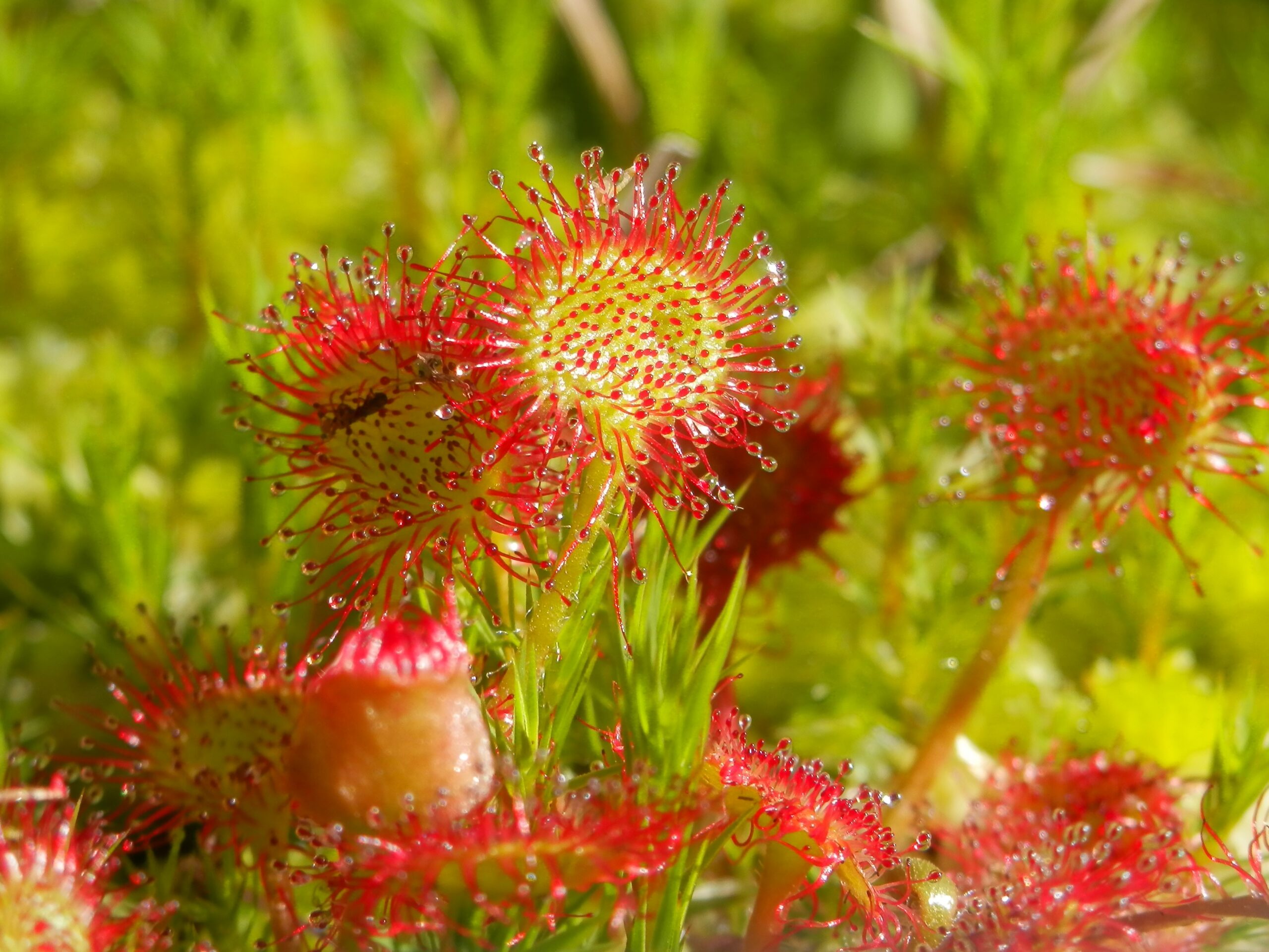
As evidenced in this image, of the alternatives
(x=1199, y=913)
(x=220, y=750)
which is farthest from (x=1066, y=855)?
(x=220, y=750)

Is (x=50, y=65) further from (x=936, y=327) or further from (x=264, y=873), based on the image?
(x=264, y=873)

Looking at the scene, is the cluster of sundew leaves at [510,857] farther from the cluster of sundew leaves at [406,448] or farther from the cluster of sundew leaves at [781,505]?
the cluster of sundew leaves at [781,505]

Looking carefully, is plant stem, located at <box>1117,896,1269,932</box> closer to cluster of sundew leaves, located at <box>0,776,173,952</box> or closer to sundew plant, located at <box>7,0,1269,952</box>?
sundew plant, located at <box>7,0,1269,952</box>

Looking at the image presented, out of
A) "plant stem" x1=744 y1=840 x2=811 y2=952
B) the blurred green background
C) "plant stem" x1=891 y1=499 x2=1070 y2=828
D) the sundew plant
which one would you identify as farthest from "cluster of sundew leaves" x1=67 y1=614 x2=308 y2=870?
"plant stem" x1=891 y1=499 x2=1070 y2=828

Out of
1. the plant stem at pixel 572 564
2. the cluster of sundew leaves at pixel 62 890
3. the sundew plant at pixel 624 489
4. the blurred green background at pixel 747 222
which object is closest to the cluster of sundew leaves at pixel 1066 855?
the sundew plant at pixel 624 489

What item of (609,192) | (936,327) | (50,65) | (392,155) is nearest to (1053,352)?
(609,192)

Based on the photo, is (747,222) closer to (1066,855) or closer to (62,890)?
(1066,855)
